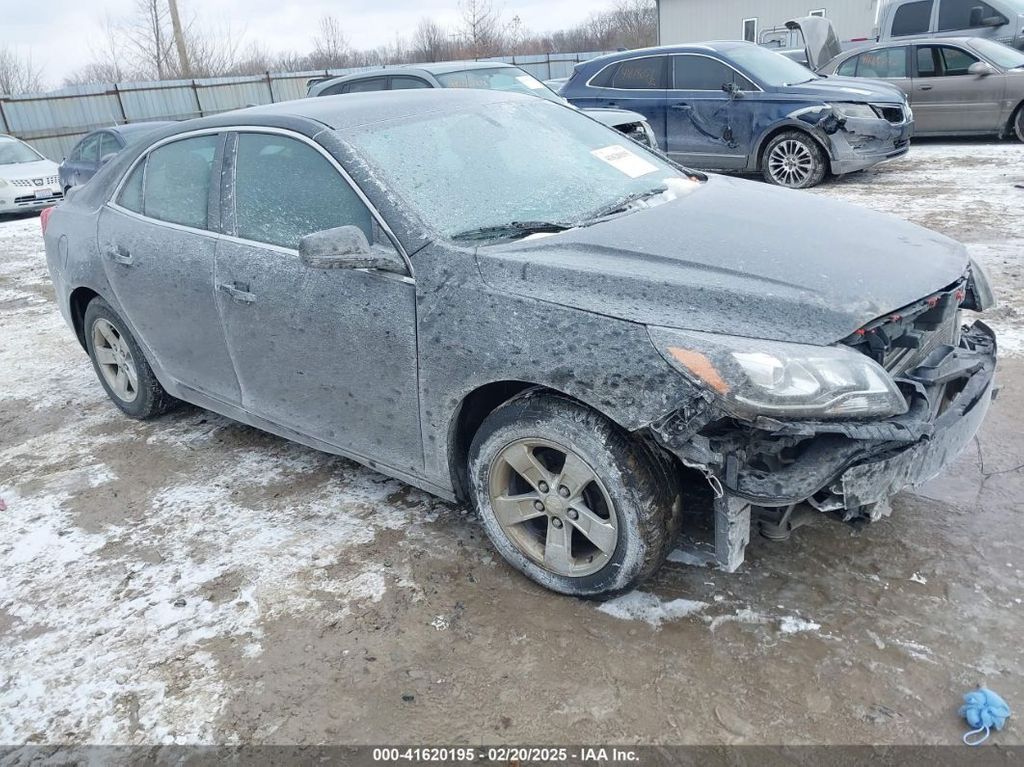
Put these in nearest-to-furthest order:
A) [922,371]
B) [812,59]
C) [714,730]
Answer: [714,730]
[922,371]
[812,59]

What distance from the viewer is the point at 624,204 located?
3.21 metres

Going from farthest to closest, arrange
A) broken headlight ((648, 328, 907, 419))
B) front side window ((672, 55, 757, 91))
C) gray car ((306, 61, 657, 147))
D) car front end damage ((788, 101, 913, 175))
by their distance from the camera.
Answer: front side window ((672, 55, 757, 91)), car front end damage ((788, 101, 913, 175)), gray car ((306, 61, 657, 147)), broken headlight ((648, 328, 907, 419))

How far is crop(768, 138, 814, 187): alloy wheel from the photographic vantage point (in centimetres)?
943

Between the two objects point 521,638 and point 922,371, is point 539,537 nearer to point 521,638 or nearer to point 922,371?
point 521,638

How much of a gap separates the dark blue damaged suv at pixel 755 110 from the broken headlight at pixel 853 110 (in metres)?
0.01

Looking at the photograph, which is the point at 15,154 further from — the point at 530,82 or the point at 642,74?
the point at 642,74

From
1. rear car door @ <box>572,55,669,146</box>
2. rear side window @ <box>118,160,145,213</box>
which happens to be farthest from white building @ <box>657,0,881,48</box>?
rear side window @ <box>118,160,145,213</box>

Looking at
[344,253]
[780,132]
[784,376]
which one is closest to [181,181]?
[344,253]

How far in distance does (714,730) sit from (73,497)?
10.3ft

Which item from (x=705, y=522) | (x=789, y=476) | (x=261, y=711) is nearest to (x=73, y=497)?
(x=261, y=711)

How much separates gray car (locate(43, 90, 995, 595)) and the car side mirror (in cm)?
1

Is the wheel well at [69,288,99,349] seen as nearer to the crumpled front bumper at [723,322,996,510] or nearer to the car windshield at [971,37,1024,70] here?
the crumpled front bumper at [723,322,996,510]

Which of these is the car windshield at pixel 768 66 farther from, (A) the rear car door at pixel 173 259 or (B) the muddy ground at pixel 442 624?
(A) the rear car door at pixel 173 259

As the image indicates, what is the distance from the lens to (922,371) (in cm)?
263
